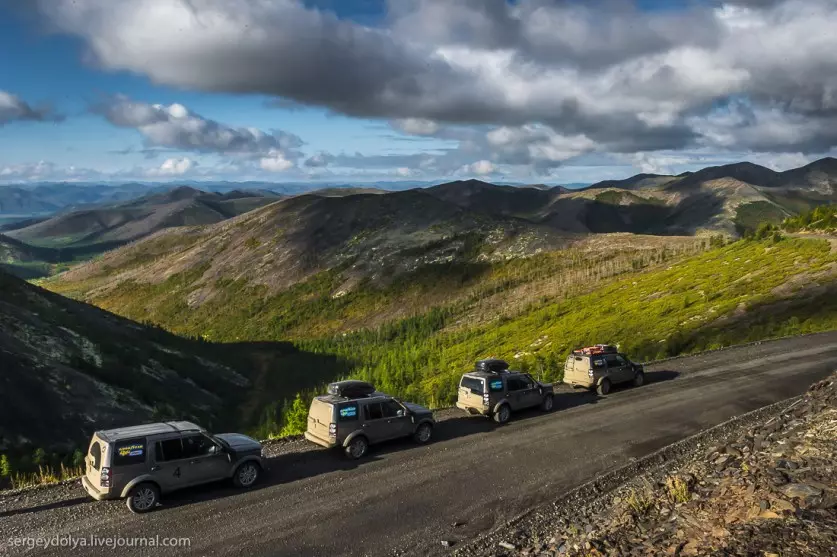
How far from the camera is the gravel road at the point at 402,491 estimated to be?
14172 millimetres

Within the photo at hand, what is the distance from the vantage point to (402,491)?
17.0 meters

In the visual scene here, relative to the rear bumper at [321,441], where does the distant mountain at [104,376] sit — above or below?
below

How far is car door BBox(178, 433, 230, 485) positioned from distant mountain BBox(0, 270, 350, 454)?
872 inches

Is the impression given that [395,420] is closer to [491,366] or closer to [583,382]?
[491,366]

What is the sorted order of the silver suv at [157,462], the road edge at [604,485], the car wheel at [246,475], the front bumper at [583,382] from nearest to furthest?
the road edge at [604,485], the silver suv at [157,462], the car wheel at [246,475], the front bumper at [583,382]

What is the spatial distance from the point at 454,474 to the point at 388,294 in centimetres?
11128

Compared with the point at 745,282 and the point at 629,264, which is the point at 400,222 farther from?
the point at 745,282

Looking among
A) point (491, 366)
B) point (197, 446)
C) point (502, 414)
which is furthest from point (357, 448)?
point (491, 366)

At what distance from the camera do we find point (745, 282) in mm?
55719

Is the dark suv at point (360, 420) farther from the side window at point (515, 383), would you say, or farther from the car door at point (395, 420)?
the side window at point (515, 383)

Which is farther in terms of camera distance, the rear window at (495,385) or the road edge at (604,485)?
the rear window at (495,385)

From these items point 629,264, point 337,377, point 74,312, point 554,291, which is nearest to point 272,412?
point 337,377

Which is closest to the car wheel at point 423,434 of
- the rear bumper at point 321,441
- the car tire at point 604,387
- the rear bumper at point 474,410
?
the rear bumper at point 474,410

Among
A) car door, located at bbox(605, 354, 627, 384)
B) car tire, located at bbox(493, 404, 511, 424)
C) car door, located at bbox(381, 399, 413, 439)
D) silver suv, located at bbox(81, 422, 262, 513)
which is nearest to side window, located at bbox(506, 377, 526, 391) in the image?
car tire, located at bbox(493, 404, 511, 424)
